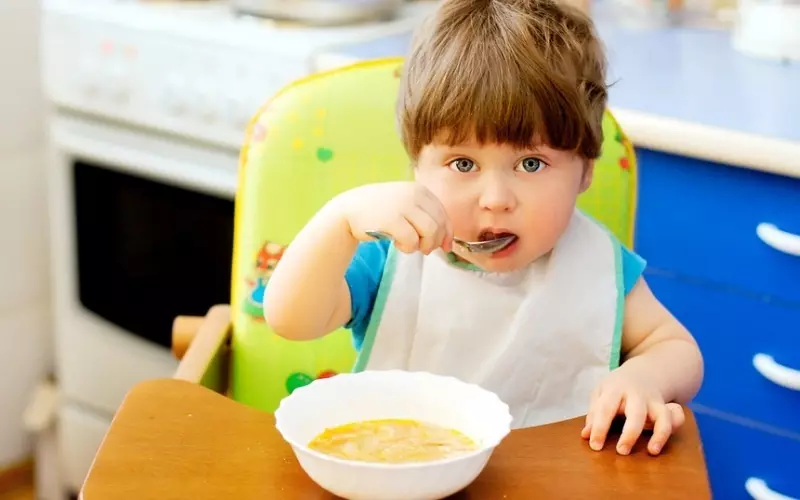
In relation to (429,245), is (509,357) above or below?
below

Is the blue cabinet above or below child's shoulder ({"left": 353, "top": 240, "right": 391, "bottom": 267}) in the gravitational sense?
below

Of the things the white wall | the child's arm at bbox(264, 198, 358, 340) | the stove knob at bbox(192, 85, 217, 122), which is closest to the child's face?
the child's arm at bbox(264, 198, 358, 340)

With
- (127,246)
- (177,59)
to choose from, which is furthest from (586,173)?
(127,246)

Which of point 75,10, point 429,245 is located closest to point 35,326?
point 75,10

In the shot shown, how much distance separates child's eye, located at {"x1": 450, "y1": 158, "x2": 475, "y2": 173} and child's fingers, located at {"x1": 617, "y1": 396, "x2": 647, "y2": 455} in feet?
0.82

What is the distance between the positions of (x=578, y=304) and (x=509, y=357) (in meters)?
0.09

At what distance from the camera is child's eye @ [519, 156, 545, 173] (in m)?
0.96

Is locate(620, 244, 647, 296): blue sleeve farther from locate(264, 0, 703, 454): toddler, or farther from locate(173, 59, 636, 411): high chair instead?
locate(173, 59, 636, 411): high chair

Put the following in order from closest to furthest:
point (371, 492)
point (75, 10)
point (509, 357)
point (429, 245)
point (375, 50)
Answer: point (371, 492) → point (429, 245) → point (509, 357) → point (375, 50) → point (75, 10)

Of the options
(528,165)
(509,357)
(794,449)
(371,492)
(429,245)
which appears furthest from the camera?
→ (794,449)

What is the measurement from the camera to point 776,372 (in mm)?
1477

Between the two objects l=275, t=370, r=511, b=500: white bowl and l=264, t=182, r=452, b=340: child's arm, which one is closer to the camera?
l=275, t=370, r=511, b=500: white bowl

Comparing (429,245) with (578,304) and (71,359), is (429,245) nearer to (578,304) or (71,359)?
(578,304)

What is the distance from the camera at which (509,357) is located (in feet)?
3.59
